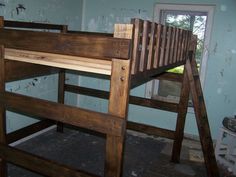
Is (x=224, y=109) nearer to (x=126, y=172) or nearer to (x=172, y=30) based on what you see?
(x=126, y=172)

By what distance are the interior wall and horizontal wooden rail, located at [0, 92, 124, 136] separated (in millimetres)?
2462

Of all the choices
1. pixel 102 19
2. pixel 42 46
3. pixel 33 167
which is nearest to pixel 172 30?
pixel 42 46

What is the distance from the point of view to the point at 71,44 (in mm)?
1226

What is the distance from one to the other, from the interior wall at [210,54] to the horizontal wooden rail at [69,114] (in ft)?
8.08

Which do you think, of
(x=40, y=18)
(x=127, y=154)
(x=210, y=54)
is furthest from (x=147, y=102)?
(x=40, y=18)

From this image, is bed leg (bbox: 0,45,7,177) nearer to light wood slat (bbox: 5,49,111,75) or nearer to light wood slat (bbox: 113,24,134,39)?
light wood slat (bbox: 5,49,111,75)

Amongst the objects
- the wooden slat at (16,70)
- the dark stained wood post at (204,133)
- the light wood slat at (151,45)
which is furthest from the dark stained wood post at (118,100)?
the dark stained wood post at (204,133)

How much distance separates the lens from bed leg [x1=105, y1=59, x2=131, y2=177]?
1.17 m

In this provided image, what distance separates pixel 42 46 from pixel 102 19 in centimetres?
264

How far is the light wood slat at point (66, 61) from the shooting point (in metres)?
1.29

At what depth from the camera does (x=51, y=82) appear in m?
3.57

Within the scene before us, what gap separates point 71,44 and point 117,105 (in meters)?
0.38

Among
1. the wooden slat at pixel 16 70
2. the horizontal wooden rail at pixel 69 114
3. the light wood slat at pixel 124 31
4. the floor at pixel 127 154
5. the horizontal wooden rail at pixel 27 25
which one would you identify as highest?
the horizontal wooden rail at pixel 27 25

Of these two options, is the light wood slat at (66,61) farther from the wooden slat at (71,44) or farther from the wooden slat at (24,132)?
the wooden slat at (24,132)
